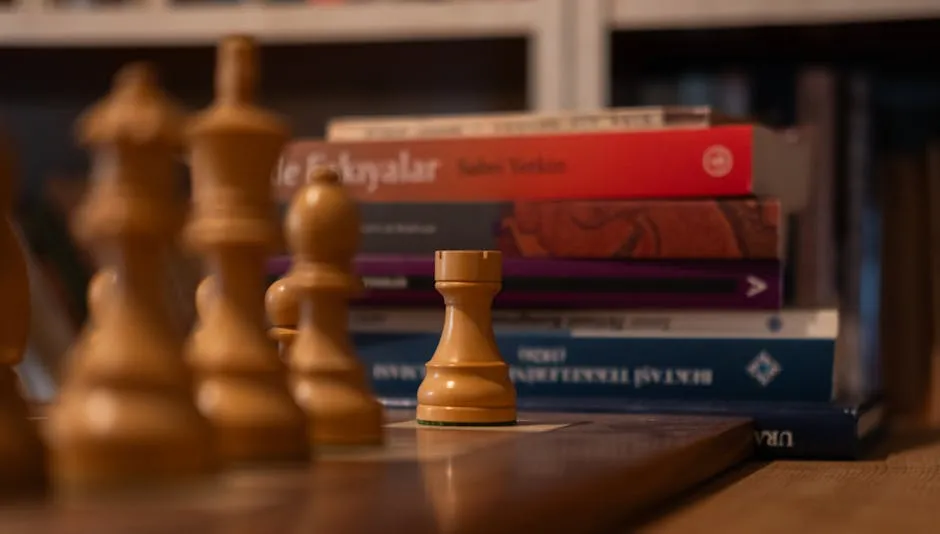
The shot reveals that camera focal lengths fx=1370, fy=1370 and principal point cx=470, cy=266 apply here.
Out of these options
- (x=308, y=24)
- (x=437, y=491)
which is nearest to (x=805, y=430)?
(x=437, y=491)

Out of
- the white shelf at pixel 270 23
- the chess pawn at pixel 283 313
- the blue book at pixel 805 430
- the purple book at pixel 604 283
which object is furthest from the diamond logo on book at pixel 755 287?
the white shelf at pixel 270 23

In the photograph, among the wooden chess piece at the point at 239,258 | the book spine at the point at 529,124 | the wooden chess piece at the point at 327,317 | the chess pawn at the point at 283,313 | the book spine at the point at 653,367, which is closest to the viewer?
the wooden chess piece at the point at 239,258

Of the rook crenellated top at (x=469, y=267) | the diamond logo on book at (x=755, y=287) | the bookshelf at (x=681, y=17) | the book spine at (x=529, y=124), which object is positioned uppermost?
the bookshelf at (x=681, y=17)

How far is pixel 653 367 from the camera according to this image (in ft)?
3.77

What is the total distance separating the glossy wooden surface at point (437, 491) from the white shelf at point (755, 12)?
783mm

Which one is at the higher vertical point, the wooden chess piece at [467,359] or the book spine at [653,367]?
the wooden chess piece at [467,359]

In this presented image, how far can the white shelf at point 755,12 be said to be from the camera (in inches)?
59.0

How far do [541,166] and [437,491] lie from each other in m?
0.71

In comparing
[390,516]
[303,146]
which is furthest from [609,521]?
[303,146]

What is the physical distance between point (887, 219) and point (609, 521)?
1179 mm

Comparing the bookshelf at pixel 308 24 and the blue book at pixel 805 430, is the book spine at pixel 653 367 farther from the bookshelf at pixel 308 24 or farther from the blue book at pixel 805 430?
the bookshelf at pixel 308 24

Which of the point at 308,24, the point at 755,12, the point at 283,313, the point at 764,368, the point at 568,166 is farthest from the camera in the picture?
the point at 308,24

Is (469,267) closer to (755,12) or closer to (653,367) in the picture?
(653,367)

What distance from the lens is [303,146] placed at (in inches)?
51.4
